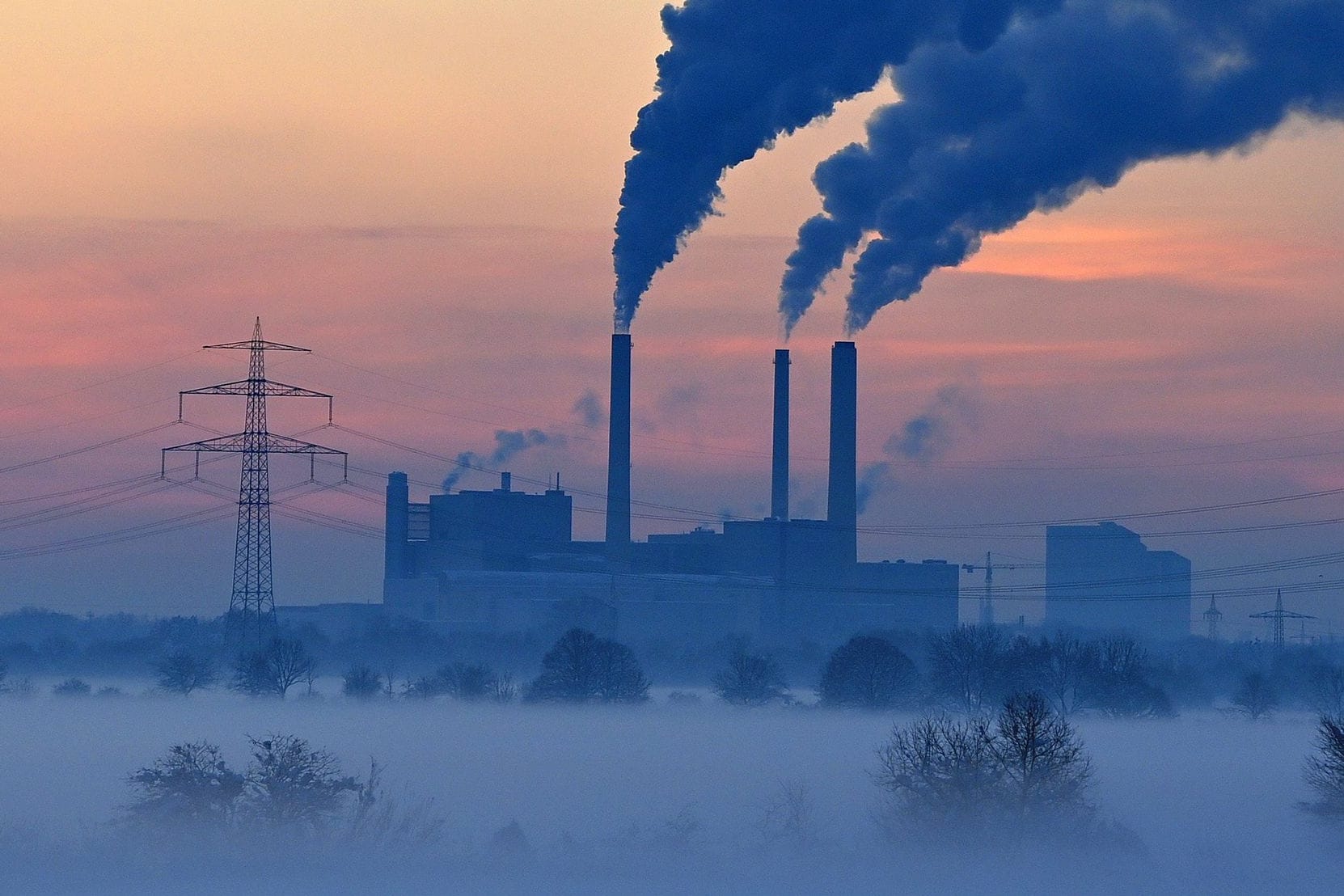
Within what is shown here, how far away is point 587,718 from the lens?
66125 millimetres

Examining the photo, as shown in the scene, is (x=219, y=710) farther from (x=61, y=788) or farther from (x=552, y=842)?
(x=552, y=842)

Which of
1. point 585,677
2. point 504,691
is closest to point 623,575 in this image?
point 504,691

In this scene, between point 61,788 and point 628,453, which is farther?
point 628,453

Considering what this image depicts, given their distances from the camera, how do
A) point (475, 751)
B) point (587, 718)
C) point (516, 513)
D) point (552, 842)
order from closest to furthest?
point (552, 842), point (475, 751), point (587, 718), point (516, 513)

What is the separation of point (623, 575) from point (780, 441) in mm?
13025

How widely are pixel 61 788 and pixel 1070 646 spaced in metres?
60.6

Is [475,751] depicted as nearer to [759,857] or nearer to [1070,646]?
[759,857]

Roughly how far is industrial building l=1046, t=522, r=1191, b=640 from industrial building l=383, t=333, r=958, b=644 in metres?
67.9

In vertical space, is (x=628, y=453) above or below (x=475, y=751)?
above

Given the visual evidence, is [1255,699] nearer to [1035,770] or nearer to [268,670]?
[268,670]

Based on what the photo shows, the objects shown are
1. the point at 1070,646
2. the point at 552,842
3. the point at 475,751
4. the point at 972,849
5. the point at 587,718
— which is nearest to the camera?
the point at 972,849

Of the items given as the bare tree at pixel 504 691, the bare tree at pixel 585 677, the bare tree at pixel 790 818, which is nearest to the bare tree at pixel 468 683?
the bare tree at pixel 504 691

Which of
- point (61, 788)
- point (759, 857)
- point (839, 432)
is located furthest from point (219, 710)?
point (759, 857)

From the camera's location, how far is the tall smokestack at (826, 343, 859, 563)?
88.7 meters
